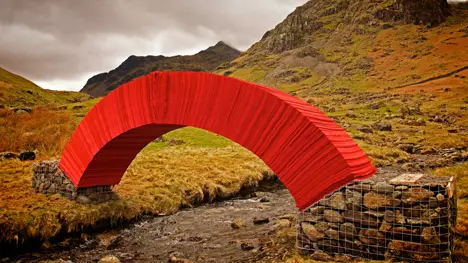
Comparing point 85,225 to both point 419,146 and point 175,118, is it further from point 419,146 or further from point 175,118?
point 419,146

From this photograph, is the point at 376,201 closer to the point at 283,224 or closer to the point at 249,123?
the point at 249,123

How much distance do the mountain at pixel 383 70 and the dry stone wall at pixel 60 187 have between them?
14923mm

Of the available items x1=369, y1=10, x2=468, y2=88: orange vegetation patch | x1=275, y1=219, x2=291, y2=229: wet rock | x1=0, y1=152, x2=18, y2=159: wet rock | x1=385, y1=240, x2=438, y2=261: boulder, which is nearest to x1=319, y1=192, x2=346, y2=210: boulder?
x1=385, y1=240, x2=438, y2=261: boulder

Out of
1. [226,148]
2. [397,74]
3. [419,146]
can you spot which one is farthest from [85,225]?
[397,74]

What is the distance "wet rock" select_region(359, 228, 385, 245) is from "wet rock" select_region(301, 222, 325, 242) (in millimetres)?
647

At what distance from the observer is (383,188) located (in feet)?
18.0

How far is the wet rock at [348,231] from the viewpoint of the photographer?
5.71m

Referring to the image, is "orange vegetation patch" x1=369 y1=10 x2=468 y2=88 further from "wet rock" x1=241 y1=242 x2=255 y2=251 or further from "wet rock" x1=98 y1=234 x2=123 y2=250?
"wet rock" x1=98 y1=234 x2=123 y2=250

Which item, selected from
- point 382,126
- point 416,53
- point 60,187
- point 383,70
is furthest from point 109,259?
point 416,53

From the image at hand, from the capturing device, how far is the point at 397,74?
7731cm

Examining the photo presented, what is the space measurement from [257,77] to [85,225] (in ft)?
341

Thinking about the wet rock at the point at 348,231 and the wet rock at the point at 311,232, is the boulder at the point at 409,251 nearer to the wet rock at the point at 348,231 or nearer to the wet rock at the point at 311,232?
the wet rock at the point at 348,231

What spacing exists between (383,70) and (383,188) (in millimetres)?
85694

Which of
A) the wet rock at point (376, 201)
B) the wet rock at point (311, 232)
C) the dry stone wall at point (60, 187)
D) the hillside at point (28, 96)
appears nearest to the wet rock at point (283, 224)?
the wet rock at point (311, 232)
